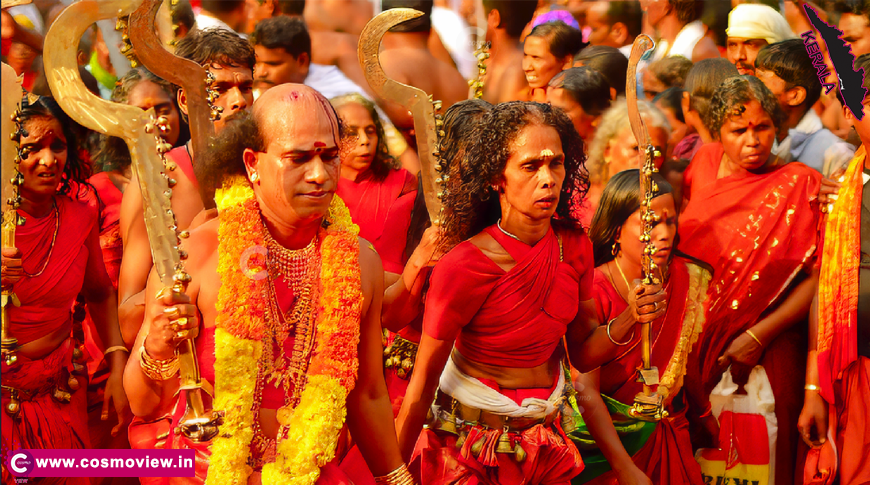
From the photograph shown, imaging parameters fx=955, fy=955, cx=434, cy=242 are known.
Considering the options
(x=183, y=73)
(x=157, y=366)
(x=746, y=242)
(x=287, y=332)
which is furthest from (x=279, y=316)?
(x=746, y=242)

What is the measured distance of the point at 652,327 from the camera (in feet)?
12.6

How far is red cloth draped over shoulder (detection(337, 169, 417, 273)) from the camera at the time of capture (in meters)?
3.55

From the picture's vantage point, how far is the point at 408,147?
12.1 feet

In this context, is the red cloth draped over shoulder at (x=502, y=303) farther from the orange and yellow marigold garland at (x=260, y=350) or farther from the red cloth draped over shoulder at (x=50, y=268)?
the red cloth draped over shoulder at (x=50, y=268)

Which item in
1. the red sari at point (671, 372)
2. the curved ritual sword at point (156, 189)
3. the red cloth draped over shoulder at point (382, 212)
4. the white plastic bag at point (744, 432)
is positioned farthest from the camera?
the white plastic bag at point (744, 432)

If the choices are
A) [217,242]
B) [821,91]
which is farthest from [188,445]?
[821,91]

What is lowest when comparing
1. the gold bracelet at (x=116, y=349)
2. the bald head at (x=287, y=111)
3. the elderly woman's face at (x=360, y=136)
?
the gold bracelet at (x=116, y=349)

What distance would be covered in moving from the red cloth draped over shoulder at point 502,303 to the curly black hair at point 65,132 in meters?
1.33

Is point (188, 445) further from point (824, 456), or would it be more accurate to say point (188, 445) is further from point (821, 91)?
point (821, 91)

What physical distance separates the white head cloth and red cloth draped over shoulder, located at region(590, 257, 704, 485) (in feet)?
3.45

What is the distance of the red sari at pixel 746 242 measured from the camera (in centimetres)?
390

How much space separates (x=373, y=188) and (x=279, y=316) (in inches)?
36.9

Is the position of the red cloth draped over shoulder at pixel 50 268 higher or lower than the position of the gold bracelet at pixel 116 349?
higher

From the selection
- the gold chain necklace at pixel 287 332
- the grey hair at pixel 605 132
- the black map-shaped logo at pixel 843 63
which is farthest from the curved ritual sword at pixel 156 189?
the black map-shaped logo at pixel 843 63
